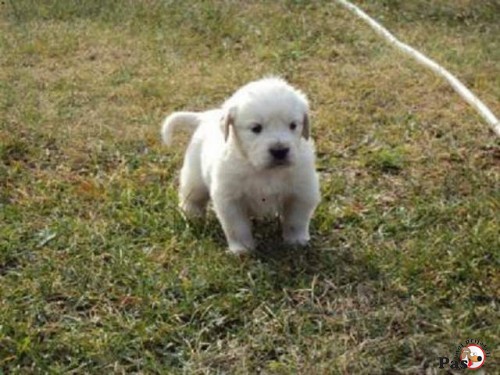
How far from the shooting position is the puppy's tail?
398 centimetres

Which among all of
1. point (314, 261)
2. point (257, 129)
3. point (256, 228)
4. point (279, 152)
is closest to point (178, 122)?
point (256, 228)

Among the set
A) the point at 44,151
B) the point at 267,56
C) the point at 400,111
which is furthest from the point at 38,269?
the point at 267,56

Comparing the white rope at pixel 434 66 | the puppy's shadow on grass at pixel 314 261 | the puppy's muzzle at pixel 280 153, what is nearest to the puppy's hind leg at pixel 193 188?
the puppy's shadow on grass at pixel 314 261

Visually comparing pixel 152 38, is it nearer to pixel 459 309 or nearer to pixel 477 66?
pixel 477 66

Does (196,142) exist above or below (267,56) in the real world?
above

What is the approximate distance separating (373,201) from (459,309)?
1.11 meters

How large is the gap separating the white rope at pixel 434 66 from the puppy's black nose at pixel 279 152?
1.88 meters

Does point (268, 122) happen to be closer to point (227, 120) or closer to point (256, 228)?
point (227, 120)

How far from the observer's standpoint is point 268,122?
3275mm

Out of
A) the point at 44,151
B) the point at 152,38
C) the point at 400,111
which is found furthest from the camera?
the point at 152,38

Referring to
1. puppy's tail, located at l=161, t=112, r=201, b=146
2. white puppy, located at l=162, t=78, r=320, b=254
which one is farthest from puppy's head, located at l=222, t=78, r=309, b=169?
puppy's tail, located at l=161, t=112, r=201, b=146

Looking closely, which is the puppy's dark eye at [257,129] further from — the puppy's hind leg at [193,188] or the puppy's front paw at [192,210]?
the puppy's front paw at [192,210]

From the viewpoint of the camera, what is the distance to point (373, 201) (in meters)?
3.98

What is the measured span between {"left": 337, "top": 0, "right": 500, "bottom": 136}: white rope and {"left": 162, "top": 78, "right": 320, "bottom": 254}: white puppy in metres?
1.70
